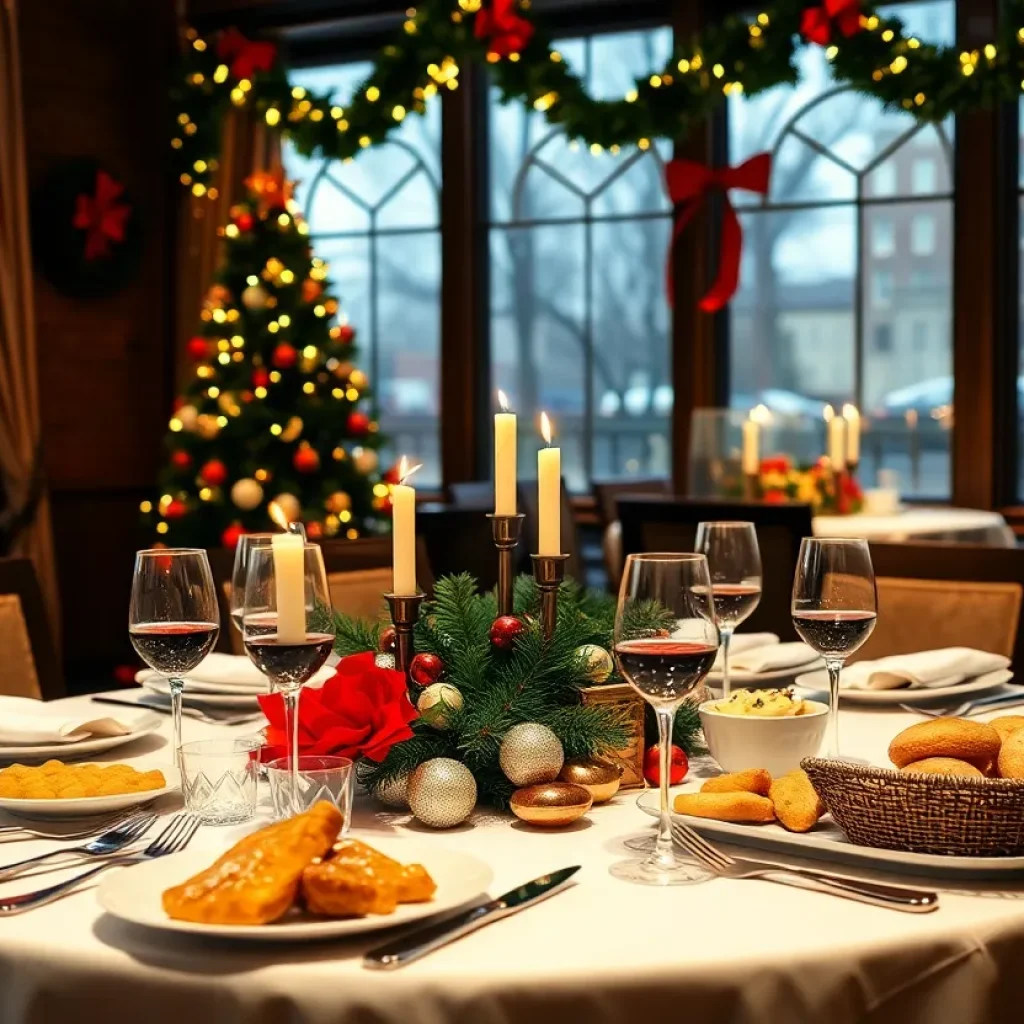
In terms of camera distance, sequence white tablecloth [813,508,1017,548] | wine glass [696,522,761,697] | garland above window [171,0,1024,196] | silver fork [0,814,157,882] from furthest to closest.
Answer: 1. garland above window [171,0,1024,196]
2. white tablecloth [813,508,1017,548]
3. wine glass [696,522,761,697]
4. silver fork [0,814,157,882]

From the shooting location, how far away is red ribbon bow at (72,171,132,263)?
675cm

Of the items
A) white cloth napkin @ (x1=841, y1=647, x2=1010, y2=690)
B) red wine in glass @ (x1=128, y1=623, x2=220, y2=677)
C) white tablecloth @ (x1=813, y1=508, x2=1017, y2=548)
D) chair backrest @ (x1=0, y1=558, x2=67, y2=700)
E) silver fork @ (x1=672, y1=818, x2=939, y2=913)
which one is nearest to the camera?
silver fork @ (x1=672, y1=818, x2=939, y2=913)

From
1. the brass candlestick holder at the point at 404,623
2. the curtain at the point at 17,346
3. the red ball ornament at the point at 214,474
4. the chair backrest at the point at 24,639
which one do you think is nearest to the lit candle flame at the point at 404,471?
the brass candlestick holder at the point at 404,623

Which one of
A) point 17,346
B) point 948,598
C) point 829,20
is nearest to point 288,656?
point 948,598

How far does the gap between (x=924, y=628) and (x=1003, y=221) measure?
4078 millimetres

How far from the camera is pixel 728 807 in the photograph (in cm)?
129

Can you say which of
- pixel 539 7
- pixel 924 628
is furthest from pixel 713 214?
pixel 924 628

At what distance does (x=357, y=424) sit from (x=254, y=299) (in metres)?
0.61

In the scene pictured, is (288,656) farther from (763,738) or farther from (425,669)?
(763,738)

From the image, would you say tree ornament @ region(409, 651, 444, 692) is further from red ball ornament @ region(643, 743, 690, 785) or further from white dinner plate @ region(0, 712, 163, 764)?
white dinner plate @ region(0, 712, 163, 764)

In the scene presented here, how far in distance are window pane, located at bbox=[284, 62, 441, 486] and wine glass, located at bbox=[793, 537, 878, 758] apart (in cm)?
570

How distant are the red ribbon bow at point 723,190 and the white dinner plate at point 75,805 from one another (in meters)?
4.87

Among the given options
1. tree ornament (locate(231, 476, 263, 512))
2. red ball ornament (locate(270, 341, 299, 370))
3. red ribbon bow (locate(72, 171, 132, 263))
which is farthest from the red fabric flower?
red ribbon bow (locate(72, 171, 132, 263))

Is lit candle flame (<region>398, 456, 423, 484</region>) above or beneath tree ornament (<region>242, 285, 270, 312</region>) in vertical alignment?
beneath
